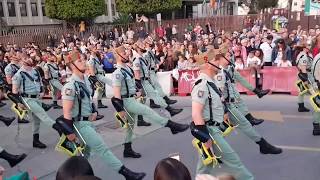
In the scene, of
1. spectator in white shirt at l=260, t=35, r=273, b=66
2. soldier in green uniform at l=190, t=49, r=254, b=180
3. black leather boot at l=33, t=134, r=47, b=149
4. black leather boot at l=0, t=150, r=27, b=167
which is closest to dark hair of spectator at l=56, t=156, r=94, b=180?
soldier in green uniform at l=190, t=49, r=254, b=180

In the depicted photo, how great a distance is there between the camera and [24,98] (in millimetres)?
8320

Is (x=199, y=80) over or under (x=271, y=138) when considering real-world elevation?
over

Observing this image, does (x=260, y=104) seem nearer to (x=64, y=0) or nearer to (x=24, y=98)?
(x=24, y=98)

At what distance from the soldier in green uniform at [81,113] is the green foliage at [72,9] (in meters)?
25.2

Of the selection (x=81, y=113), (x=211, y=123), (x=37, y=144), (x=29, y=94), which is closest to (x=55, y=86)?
(x=29, y=94)

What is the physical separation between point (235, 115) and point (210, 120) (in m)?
1.42

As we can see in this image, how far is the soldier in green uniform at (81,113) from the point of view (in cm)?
566

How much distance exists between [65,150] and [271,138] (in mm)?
4154

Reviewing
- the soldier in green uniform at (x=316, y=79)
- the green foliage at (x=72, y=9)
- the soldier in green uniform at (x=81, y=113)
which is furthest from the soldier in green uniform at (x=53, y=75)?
the green foliage at (x=72, y=9)

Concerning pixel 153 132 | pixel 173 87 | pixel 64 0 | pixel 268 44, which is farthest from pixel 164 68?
pixel 64 0

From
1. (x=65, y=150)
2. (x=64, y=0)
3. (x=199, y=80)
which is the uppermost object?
(x=64, y=0)

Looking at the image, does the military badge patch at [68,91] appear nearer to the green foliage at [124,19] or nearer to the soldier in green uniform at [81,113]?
the soldier in green uniform at [81,113]

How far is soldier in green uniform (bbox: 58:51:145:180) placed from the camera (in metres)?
5.66

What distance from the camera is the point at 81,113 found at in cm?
582
